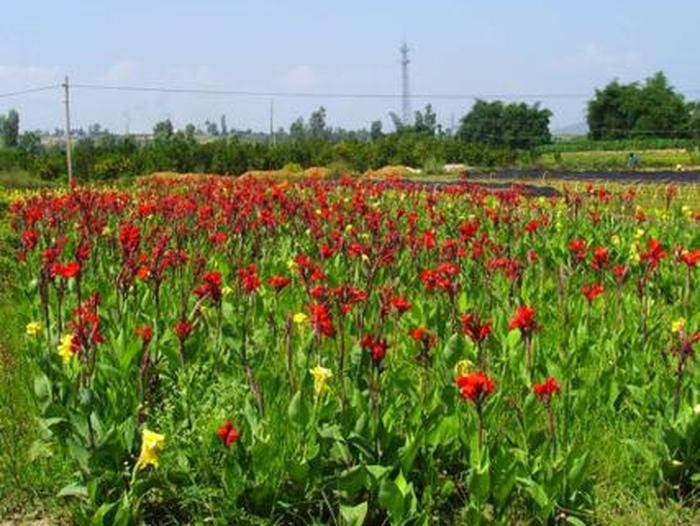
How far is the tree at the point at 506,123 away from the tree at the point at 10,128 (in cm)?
4311

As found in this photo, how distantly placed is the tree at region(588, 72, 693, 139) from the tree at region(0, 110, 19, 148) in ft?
180

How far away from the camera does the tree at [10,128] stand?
89688 mm

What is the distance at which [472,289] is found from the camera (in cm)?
629

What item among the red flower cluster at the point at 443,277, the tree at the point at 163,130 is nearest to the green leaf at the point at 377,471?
the red flower cluster at the point at 443,277

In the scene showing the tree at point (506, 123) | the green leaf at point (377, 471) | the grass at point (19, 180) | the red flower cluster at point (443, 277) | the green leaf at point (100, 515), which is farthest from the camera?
the tree at point (506, 123)

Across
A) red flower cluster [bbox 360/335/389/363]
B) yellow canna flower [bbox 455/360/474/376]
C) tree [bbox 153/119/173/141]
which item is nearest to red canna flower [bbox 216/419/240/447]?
red flower cluster [bbox 360/335/389/363]

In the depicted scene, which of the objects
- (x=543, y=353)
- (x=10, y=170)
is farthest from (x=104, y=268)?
(x=10, y=170)

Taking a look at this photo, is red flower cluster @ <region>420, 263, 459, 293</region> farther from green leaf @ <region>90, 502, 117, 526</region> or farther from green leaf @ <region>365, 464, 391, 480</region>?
green leaf @ <region>90, 502, 117, 526</region>

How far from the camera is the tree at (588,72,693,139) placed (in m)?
78.7

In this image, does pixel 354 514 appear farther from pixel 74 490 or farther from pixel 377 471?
pixel 74 490

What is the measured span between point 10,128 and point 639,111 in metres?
62.0

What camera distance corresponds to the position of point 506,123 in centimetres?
8112

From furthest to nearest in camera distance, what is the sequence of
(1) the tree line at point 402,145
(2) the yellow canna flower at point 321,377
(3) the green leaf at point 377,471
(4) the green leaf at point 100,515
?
(1) the tree line at point 402,145 → (2) the yellow canna flower at point 321,377 → (3) the green leaf at point 377,471 → (4) the green leaf at point 100,515

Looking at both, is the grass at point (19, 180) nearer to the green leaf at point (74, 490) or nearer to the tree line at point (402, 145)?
the tree line at point (402, 145)
